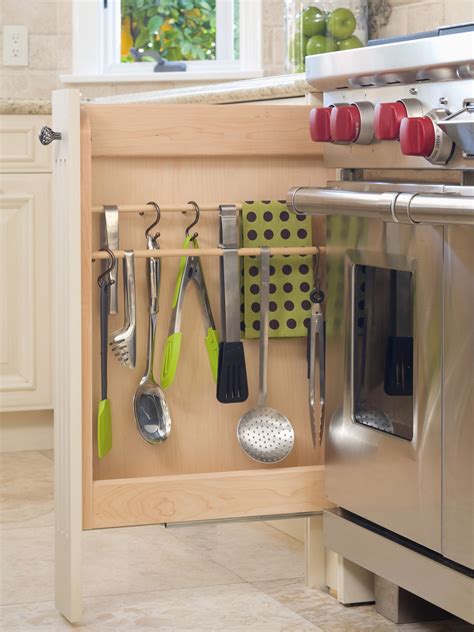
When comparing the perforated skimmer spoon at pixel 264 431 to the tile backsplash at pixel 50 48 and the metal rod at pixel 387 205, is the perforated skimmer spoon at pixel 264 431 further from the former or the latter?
the tile backsplash at pixel 50 48

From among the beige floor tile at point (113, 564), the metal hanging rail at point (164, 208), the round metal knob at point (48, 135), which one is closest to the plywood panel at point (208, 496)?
the beige floor tile at point (113, 564)

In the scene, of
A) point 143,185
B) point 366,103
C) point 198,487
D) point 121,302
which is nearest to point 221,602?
point 198,487

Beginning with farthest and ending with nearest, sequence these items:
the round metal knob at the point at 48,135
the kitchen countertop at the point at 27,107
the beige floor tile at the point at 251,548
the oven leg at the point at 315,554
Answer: the kitchen countertop at the point at 27,107 < the beige floor tile at the point at 251,548 < the oven leg at the point at 315,554 < the round metal knob at the point at 48,135

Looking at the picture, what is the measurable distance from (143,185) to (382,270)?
43 centimetres

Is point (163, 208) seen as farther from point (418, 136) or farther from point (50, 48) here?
point (50, 48)

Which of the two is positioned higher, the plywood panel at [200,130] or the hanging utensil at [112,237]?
the plywood panel at [200,130]

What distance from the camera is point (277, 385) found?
192 centimetres

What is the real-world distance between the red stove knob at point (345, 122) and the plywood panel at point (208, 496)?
1.89 ft

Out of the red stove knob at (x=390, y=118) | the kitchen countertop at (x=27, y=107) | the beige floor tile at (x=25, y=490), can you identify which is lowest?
the beige floor tile at (x=25, y=490)

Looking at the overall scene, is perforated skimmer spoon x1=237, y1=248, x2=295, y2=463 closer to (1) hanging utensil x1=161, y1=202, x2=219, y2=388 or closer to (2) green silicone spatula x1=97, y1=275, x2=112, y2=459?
(1) hanging utensil x1=161, y1=202, x2=219, y2=388

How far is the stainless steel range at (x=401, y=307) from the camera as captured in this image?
1.46 meters

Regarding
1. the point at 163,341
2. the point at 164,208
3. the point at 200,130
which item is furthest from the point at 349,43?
the point at 163,341

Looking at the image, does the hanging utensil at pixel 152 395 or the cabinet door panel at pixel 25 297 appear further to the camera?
the cabinet door panel at pixel 25 297

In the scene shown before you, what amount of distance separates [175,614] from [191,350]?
44 centimetres
